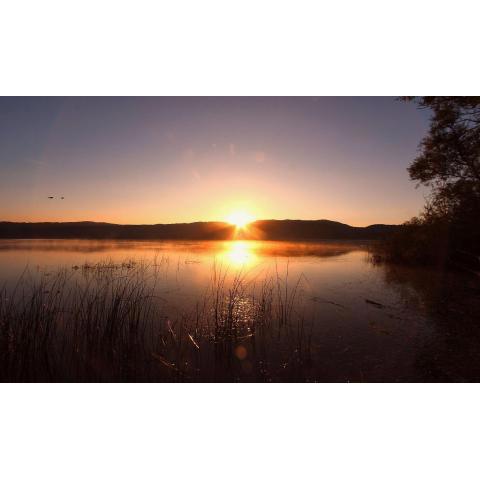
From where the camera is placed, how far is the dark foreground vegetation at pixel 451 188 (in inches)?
478

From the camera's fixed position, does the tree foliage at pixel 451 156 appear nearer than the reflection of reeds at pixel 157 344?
No

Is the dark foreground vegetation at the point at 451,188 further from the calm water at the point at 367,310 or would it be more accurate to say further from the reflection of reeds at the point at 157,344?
the reflection of reeds at the point at 157,344

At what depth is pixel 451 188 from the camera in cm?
1311

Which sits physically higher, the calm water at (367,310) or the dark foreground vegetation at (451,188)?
the dark foreground vegetation at (451,188)

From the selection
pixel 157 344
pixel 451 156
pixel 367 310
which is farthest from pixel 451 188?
pixel 157 344

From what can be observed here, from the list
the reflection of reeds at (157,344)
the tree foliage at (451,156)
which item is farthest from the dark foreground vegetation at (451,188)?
the reflection of reeds at (157,344)

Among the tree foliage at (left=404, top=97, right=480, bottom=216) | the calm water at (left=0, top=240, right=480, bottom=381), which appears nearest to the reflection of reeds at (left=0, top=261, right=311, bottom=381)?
the calm water at (left=0, top=240, right=480, bottom=381)

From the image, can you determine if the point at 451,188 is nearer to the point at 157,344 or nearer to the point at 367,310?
the point at 367,310

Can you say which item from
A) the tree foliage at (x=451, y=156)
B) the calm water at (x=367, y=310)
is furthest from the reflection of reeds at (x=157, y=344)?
the tree foliage at (x=451, y=156)

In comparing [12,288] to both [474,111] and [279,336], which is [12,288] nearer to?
[279,336]

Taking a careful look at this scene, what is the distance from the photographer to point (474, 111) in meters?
11.4

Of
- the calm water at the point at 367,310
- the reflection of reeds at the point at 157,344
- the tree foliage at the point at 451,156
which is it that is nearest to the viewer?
the reflection of reeds at the point at 157,344

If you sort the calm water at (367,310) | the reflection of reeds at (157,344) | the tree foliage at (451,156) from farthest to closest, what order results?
the tree foliage at (451,156) → the calm water at (367,310) → the reflection of reeds at (157,344)

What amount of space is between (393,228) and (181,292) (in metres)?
14.8
